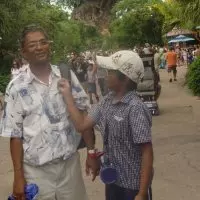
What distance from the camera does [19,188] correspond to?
Answer: 3412mm

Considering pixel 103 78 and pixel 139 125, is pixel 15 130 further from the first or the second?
pixel 103 78

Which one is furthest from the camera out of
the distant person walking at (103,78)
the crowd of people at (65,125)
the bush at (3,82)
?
the bush at (3,82)

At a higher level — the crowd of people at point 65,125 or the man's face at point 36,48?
the man's face at point 36,48

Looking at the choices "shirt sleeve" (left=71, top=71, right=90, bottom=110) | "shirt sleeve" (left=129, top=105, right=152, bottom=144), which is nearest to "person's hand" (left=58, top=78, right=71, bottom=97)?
"shirt sleeve" (left=71, top=71, right=90, bottom=110)

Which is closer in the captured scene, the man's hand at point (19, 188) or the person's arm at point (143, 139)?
the person's arm at point (143, 139)

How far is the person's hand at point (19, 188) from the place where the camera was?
340 centimetres

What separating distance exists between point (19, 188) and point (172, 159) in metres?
4.94

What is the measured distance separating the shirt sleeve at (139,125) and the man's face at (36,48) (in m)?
0.70

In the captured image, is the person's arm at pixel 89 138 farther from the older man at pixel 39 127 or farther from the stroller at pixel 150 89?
the stroller at pixel 150 89

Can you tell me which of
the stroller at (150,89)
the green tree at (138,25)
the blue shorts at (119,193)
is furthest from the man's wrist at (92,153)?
the green tree at (138,25)

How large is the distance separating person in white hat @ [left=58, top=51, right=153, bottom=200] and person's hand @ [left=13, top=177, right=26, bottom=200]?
1.59 ft

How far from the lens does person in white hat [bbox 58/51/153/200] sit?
3.24 metres

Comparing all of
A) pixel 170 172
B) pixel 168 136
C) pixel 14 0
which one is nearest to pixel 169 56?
pixel 14 0

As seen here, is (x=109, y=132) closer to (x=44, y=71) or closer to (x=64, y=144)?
(x=64, y=144)
